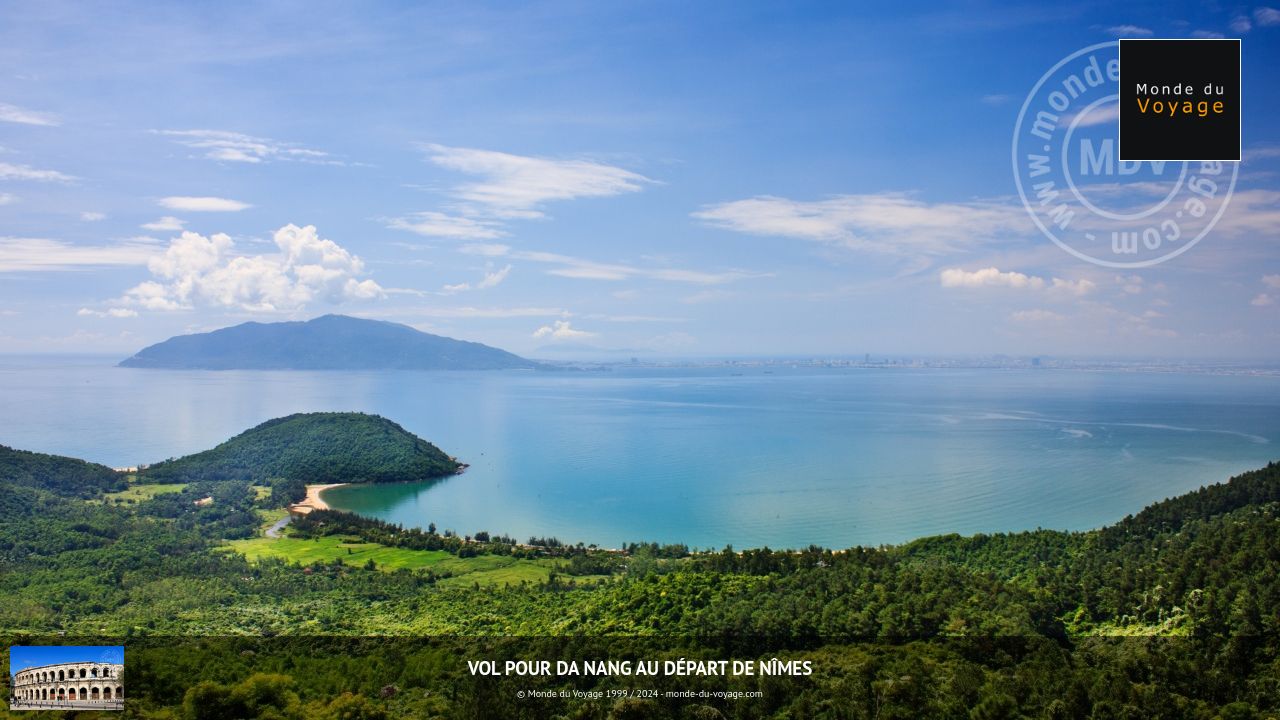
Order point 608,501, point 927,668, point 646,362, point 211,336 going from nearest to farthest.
A: point 927,668, point 608,501, point 211,336, point 646,362

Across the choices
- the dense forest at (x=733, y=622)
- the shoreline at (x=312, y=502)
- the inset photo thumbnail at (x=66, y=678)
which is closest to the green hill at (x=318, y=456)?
the shoreline at (x=312, y=502)

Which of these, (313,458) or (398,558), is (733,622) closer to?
(398,558)

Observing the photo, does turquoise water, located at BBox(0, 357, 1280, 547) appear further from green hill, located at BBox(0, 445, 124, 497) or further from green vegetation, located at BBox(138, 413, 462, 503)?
green hill, located at BBox(0, 445, 124, 497)

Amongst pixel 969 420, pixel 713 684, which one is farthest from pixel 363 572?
pixel 969 420

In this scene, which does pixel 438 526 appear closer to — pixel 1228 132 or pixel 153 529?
pixel 153 529

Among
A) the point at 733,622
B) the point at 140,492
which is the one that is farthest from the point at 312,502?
the point at 733,622

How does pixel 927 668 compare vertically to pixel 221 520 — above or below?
above
